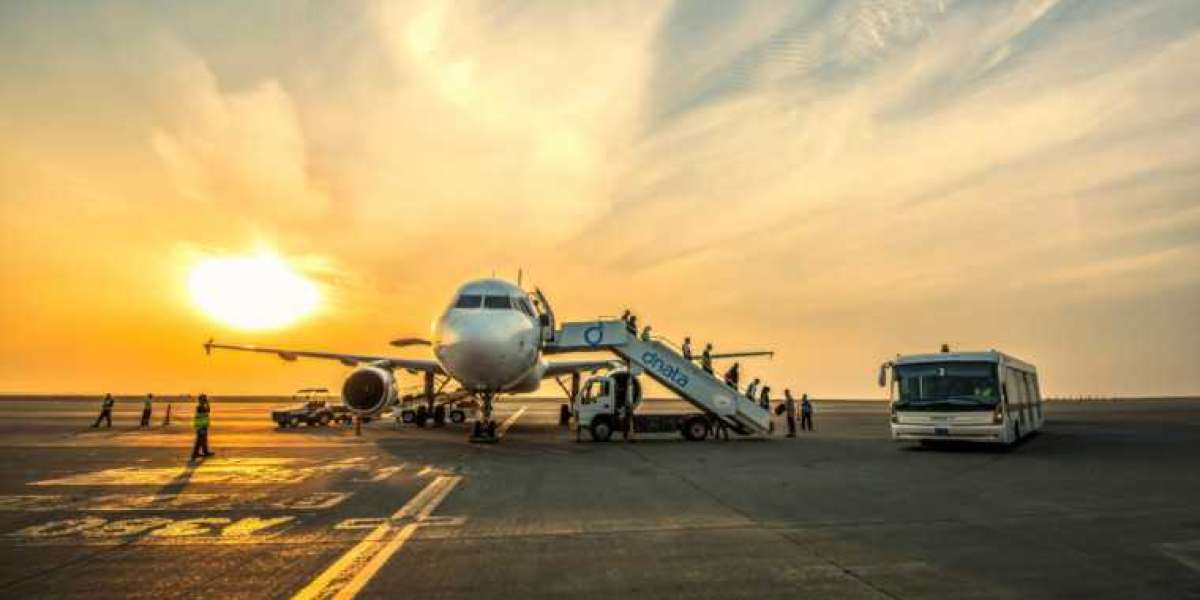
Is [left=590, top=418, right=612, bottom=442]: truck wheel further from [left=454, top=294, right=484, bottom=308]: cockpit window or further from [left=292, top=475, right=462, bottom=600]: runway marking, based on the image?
[left=292, top=475, right=462, bottom=600]: runway marking

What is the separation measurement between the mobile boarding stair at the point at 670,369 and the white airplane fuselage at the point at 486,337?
3.22 metres

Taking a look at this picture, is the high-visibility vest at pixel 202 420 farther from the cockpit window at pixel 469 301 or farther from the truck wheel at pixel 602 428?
the truck wheel at pixel 602 428

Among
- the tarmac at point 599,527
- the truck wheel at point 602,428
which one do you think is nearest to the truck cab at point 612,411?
the truck wheel at point 602,428

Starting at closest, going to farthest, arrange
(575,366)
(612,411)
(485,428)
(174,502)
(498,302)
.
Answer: (174,502) → (498,302) → (485,428) → (612,411) → (575,366)

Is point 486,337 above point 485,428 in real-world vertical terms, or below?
above

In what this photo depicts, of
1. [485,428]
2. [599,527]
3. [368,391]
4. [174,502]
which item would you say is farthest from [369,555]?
[368,391]

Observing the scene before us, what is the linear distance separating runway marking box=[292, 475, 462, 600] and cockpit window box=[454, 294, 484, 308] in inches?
452

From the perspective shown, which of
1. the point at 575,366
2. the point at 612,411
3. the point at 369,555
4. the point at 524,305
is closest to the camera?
the point at 369,555

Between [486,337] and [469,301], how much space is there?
2131 mm

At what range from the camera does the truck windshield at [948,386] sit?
806 inches

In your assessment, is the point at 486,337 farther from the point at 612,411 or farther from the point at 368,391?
the point at 368,391

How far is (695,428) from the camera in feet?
91.0

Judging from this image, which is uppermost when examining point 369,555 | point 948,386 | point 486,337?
point 486,337

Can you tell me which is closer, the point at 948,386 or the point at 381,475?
the point at 381,475
